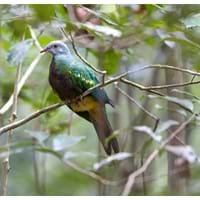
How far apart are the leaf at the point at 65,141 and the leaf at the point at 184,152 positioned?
0.61ft

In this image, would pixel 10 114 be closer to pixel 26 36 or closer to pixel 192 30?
pixel 26 36

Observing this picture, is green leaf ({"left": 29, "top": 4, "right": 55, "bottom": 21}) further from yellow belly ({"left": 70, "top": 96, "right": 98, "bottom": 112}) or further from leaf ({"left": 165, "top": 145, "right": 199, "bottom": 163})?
leaf ({"left": 165, "top": 145, "right": 199, "bottom": 163})

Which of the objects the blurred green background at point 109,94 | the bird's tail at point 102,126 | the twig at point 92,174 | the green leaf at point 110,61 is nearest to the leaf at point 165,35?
the blurred green background at point 109,94

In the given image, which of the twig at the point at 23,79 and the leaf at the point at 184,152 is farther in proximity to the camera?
the twig at the point at 23,79

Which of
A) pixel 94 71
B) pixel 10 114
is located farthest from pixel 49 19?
pixel 10 114

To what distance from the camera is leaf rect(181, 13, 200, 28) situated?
1313mm

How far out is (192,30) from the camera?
53.1 inches

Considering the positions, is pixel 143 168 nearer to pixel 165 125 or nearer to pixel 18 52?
pixel 165 125

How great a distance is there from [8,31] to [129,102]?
32 cm

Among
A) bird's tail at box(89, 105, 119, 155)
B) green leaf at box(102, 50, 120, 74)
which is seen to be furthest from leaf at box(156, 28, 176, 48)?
bird's tail at box(89, 105, 119, 155)

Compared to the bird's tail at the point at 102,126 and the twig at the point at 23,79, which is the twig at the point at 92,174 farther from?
the twig at the point at 23,79

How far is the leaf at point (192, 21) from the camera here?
1.31 metres

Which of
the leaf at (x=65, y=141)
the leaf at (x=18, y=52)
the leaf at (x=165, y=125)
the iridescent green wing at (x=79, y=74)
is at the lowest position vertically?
the leaf at (x=65, y=141)

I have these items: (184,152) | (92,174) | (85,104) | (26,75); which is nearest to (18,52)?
(26,75)
